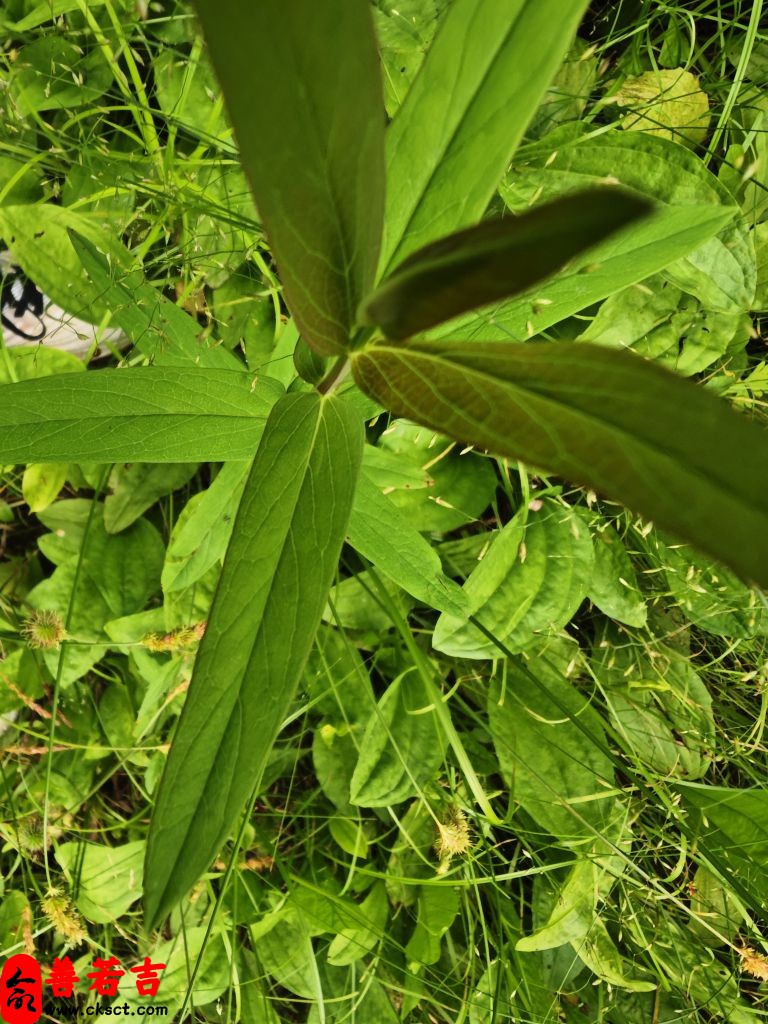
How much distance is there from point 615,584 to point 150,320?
891 mm

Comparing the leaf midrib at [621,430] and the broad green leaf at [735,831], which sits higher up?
the leaf midrib at [621,430]

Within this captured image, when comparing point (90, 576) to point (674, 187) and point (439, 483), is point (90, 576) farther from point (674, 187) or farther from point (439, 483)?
point (674, 187)

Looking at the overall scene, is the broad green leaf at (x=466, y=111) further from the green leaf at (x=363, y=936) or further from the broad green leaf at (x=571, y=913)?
the green leaf at (x=363, y=936)

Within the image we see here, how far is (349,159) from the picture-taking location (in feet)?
1.74

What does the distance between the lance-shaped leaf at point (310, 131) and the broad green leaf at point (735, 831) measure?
3.80 ft

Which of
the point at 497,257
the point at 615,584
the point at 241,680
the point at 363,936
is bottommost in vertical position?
the point at 363,936

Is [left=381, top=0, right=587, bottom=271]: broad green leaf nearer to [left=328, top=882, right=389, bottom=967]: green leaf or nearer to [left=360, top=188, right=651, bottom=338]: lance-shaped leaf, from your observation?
[left=360, top=188, right=651, bottom=338]: lance-shaped leaf

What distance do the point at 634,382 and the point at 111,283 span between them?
891 millimetres

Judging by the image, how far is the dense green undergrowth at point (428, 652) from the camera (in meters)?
1.30

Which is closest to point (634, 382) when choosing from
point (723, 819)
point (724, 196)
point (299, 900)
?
point (724, 196)

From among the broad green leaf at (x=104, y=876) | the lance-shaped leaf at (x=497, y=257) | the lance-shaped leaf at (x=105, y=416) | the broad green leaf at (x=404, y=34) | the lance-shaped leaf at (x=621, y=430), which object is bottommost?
the broad green leaf at (x=104, y=876)

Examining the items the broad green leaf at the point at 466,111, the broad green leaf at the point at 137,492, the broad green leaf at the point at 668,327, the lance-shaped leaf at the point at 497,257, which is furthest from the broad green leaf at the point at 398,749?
the lance-shaped leaf at the point at 497,257

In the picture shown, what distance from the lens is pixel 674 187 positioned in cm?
126

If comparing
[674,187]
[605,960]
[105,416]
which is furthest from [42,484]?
[605,960]
